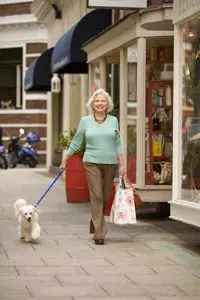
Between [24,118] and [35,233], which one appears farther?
[24,118]

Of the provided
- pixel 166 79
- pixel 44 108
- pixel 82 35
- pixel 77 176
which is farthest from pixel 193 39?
pixel 44 108

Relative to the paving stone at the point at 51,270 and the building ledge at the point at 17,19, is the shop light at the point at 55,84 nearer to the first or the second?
the building ledge at the point at 17,19

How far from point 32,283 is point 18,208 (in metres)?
2.70

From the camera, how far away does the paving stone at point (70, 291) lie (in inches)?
278

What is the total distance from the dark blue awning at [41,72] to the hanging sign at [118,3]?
10773 millimetres

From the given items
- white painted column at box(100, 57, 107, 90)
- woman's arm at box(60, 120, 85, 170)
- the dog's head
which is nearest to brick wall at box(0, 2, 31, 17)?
white painted column at box(100, 57, 107, 90)

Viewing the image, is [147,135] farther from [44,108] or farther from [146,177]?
[44,108]

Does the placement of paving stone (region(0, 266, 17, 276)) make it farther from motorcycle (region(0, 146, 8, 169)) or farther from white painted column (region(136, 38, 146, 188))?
motorcycle (region(0, 146, 8, 169))

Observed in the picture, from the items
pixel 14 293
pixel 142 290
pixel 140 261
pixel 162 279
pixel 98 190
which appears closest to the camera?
pixel 14 293

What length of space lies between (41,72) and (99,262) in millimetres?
15749

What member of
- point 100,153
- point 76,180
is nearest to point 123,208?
point 100,153

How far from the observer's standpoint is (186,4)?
31.7 feet

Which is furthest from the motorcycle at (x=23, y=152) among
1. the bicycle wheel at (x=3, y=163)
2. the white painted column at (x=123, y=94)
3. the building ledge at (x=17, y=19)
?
the white painted column at (x=123, y=94)

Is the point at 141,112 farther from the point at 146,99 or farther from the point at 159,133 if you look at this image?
the point at 159,133
